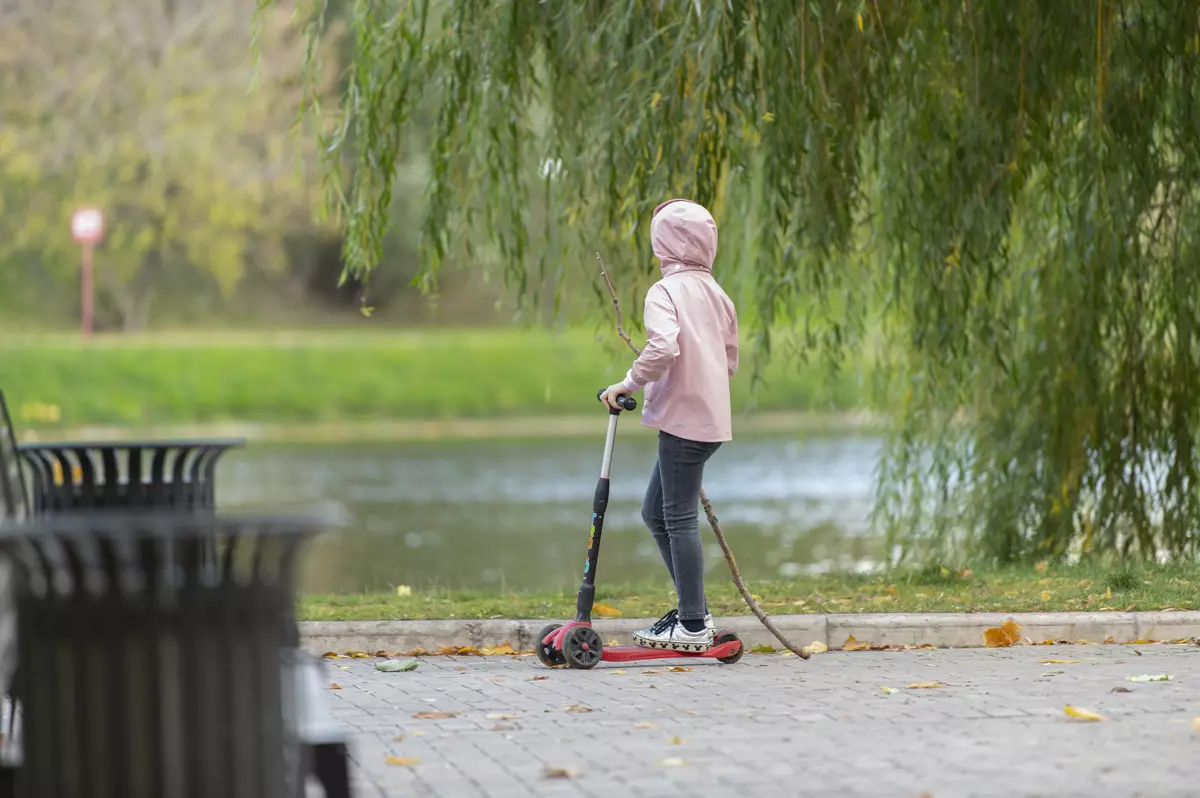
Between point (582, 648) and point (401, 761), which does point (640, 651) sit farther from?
point (401, 761)

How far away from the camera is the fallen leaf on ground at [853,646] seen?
7654 millimetres

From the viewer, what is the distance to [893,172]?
9.34 metres

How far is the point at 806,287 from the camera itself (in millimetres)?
9836

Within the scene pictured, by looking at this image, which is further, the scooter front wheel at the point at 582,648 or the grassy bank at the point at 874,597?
the grassy bank at the point at 874,597

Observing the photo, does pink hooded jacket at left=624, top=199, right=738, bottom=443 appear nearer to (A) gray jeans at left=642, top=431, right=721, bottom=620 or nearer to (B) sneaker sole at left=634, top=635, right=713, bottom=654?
(A) gray jeans at left=642, top=431, right=721, bottom=620

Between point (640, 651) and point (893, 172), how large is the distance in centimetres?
346

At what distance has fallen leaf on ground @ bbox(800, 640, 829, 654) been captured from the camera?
7.62 meters

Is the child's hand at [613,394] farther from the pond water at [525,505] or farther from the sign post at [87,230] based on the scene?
the sign post at [87,230]

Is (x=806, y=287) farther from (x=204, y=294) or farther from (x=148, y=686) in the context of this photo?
(x=204, y=294)

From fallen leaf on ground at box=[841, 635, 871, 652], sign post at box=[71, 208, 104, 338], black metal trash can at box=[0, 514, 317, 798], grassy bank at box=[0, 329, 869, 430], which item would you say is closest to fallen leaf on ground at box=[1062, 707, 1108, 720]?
fallen leaf on ground at box=[841, 635, 871, 652]

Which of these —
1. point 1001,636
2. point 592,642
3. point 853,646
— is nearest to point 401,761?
point 592,642

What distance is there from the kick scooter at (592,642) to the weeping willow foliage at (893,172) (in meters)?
1.81

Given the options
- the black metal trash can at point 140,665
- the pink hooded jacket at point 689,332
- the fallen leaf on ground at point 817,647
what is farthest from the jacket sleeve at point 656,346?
the black metal trash can at point 140,665

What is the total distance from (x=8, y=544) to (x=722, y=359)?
158 inches
